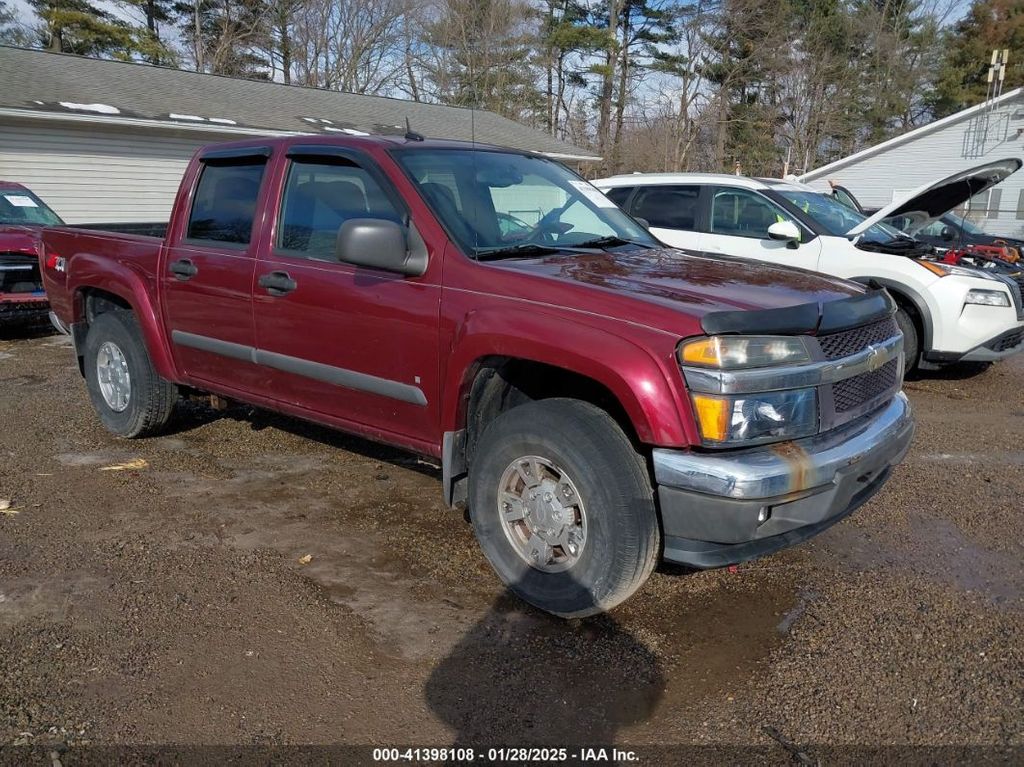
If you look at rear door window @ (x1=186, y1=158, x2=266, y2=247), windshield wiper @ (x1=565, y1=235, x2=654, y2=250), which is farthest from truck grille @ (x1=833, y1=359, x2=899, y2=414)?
rear door window @ (x1=186, y1=158, x2=266, y2=247)

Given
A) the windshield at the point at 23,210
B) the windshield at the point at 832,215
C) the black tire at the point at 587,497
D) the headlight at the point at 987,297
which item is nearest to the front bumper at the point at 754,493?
the black tire at the point at 587,497

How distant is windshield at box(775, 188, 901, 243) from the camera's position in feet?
25.7

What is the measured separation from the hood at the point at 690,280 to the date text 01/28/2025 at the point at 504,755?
4.70ft

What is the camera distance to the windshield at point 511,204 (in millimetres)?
3750

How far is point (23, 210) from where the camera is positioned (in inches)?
415

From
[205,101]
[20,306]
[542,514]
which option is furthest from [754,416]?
[205,101]

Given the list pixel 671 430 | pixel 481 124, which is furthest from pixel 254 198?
pixel 481 124

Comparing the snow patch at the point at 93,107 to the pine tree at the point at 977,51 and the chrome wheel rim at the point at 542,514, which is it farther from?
the pine tree at the point at 977,51

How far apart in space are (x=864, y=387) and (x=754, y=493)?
87 cm

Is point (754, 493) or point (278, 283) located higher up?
point (278, 283)

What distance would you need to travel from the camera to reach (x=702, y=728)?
2686 millimetres

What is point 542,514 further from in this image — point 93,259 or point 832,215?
point 832,215

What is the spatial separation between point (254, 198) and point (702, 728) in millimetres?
3431

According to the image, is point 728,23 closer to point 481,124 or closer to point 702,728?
point 481,124
